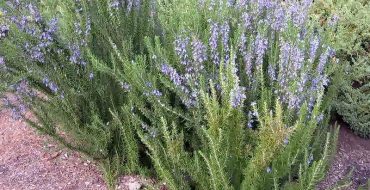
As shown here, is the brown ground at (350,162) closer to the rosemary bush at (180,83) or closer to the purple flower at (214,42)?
the rosemary bush at (180,83)

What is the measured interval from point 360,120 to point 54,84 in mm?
2589

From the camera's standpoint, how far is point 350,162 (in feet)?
11.4

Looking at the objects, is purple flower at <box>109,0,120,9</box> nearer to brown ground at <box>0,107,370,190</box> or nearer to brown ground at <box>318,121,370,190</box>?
brown ground at <box>0,107,370,190</box>

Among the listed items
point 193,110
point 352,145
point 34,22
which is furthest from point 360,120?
point 34,22

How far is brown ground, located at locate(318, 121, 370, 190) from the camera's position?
10.5 ft

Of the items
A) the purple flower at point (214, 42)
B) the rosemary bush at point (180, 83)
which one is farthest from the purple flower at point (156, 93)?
the purple flower at point (214, 42)

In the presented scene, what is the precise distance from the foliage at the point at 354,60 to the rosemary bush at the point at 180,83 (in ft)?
2.99

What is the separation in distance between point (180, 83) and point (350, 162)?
5.81ft

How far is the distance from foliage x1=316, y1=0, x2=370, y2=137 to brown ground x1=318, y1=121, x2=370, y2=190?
0.11 m

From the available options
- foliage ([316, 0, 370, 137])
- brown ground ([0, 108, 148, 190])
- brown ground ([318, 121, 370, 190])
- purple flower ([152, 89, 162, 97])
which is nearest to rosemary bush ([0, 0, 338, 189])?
purple flower ([152, 89, 162, 97])

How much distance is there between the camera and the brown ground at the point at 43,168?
9.75 feet

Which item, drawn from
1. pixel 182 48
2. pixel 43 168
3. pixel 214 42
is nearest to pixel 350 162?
pixel 214 42

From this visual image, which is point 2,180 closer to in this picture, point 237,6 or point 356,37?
point 237,6

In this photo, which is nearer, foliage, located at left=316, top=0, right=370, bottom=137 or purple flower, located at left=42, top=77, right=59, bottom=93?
purple flower, located at left=42, top=77, right=59, bottom=93
